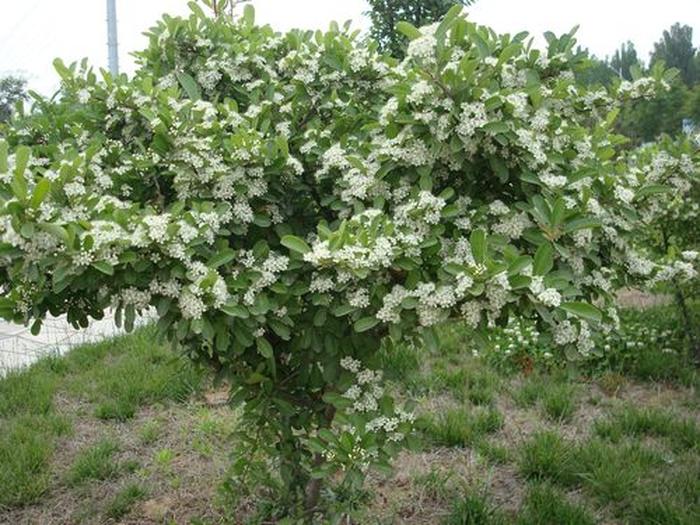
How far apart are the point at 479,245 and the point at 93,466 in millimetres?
2344

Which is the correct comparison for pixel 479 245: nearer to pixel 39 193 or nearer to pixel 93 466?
pixel 39 193

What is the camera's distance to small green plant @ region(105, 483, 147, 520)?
9.61ft

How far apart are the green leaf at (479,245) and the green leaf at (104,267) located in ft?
2.60

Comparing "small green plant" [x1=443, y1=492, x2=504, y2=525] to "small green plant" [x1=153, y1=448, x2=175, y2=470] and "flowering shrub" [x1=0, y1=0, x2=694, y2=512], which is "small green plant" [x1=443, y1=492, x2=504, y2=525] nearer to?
"flowering shrub" [x1=0, y1=0, x2=694, y2=512]

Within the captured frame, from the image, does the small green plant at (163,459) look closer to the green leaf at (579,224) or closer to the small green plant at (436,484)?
the small green plant at (436,484)

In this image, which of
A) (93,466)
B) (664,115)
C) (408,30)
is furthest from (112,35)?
(664,115)

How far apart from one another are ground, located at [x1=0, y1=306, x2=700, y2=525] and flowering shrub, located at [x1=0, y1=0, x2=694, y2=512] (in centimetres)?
32

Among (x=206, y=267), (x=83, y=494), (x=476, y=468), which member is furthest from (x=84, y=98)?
(x=476, y=468)

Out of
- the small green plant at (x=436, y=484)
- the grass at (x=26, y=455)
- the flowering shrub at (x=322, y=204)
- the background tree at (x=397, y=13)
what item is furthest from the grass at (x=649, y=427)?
the background tree at (x=397, y=13)

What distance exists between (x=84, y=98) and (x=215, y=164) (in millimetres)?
570

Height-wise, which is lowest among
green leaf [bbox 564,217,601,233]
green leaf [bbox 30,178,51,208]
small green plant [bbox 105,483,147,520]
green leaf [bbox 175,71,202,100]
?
small green plant [bbox 105,483,147,520]

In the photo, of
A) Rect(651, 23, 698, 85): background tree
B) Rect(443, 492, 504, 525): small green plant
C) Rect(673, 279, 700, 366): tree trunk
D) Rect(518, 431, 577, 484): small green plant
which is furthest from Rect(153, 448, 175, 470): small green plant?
Rect(651, 23, 698, 85): background tree

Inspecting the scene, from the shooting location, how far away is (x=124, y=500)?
9.75 ft

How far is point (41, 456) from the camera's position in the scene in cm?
328
